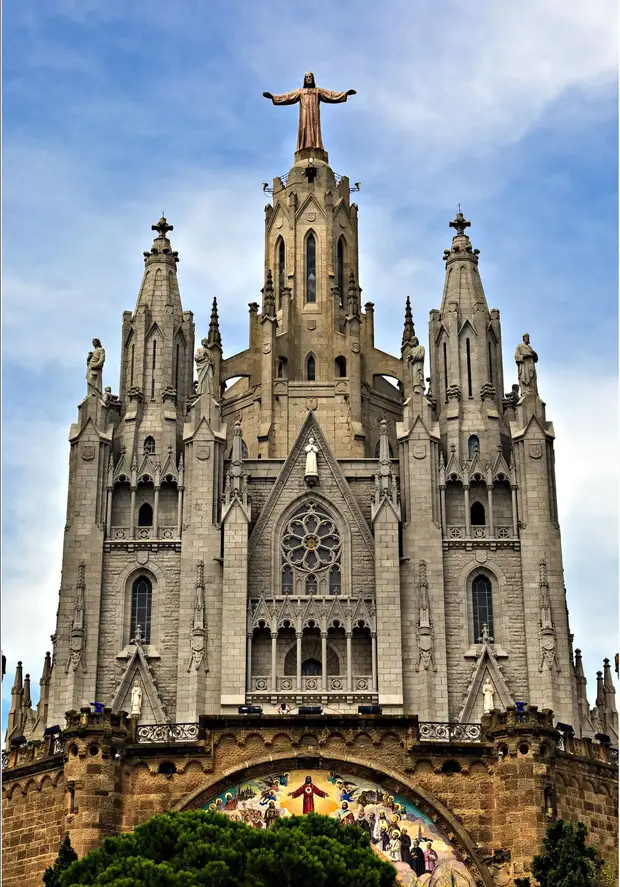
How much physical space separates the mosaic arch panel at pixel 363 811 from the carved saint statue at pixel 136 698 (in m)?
16.7

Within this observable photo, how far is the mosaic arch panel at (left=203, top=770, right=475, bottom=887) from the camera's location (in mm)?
49875

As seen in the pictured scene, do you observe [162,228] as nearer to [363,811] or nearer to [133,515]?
[133,515]

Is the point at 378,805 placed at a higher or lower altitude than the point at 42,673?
lower

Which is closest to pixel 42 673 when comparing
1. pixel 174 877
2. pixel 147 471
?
pixel 147 471

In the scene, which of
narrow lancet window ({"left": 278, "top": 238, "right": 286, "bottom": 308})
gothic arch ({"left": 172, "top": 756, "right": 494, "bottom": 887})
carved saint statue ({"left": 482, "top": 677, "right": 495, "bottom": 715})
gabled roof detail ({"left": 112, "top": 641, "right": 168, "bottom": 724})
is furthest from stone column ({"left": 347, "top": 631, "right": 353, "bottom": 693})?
narrow lancet window ({"left": 278, "top": 238, "right": 286, "bottom": 308})

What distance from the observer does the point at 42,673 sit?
7281 centimetres

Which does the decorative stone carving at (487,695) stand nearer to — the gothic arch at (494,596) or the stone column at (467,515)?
the gothic arch at (494,596)

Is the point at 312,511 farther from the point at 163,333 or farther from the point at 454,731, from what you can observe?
the point at 454,731

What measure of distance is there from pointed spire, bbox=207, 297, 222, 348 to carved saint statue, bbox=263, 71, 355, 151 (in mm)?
10799

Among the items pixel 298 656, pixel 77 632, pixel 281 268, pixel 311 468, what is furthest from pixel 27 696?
pixel 281 268

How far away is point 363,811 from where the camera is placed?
50656 millimetres

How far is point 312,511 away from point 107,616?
363 inches

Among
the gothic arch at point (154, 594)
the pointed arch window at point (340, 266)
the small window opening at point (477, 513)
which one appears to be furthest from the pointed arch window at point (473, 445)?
the gothic arch at point (154, 594)

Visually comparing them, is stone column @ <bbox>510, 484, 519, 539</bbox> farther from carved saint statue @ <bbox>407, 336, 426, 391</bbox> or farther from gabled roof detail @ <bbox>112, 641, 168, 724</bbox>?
gabled roof detail @ <bbox>112, 641, 168, 724</bbox>
